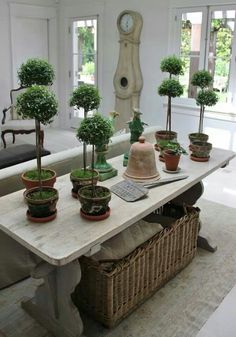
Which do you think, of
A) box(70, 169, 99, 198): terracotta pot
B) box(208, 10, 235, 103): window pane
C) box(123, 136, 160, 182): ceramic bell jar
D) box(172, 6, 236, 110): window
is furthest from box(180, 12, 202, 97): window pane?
box(70, 169, 99, 198): terracotta pot

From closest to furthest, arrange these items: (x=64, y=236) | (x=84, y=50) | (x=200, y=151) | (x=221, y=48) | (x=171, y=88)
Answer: (x=64, y=236)
(x=200, y=151)
(x=171, y=88)
(x=221, y=48)
(x=84, y=50)

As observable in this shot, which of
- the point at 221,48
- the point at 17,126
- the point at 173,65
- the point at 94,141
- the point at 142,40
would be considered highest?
the point at 142,40

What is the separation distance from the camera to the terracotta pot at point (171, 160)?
2.16 metres

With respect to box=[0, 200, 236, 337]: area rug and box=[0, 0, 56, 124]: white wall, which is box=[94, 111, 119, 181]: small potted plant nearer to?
box=[0, 200, 236, 337]: area rug

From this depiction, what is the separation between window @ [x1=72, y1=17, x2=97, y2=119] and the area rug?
4043 mm

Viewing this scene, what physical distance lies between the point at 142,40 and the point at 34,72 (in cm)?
376

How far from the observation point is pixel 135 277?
6.31 ft

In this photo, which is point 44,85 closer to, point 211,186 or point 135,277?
point 135,277

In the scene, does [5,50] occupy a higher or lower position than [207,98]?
higher

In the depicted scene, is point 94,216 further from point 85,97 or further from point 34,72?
point 34,72

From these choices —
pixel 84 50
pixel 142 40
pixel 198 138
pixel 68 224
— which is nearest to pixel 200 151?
pixel 198 138

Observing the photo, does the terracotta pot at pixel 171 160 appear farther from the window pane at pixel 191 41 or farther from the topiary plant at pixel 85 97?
the window pane at pixel 191 41

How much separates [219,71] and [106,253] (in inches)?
134

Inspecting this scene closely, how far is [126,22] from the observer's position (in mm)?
5043
